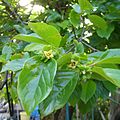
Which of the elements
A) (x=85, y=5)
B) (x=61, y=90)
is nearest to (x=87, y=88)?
(x=61, y=90)

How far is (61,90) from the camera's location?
540 mm

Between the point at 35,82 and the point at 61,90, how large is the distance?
0.19 feet

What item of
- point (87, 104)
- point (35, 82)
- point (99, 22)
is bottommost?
point (87, 104)

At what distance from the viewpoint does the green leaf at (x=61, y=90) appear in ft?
1.75

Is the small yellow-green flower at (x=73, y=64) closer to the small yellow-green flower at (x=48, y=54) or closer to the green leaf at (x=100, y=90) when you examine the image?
the small yellow-green flower at (x=48, y=54)

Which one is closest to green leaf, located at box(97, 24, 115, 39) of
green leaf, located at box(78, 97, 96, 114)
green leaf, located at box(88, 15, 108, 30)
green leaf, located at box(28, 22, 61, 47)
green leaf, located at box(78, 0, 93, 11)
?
green leaf, located at box(88, 15, 108, 30)

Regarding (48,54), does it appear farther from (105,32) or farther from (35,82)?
(105,32)

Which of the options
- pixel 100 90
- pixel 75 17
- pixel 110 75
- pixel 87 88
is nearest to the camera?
pixel 110 75

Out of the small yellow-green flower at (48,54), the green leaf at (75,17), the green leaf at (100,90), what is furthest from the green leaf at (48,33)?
the green leaf at (75,17)

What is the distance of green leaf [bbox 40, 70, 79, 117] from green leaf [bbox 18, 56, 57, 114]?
36mm

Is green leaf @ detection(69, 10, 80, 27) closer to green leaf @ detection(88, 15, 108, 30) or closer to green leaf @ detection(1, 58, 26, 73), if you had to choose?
green leaf @ detection(88, 15, 108, 30)

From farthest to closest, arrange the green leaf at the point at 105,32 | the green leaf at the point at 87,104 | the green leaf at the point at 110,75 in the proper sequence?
the green leaf at the point at 105,32 < the green leaf at the point at 87,104 < the green leaf at the point at 110,75

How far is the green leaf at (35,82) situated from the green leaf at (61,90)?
36mm

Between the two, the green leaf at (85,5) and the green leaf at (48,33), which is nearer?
the green leaf at (48,33)
